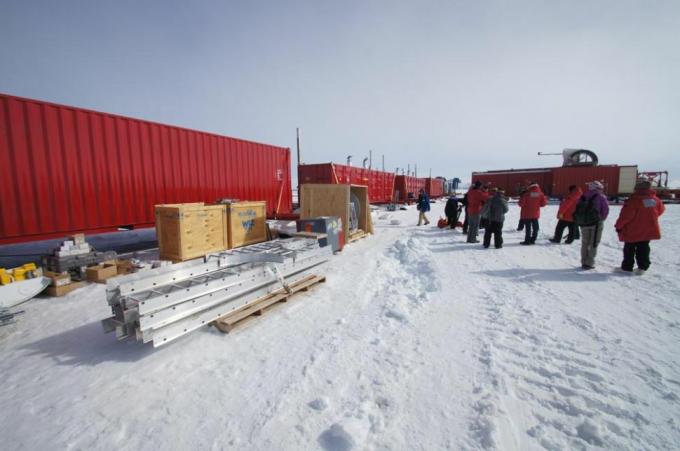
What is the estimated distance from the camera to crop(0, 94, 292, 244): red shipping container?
4.98m

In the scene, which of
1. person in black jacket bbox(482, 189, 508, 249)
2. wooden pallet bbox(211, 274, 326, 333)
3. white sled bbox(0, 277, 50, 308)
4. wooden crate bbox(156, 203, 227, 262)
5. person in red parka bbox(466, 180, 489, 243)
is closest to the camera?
wooden pallet bbox(211, 274, 326, 333)

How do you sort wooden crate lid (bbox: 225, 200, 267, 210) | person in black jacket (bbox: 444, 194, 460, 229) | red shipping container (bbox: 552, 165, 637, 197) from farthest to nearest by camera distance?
1. red shipping container (bbox: 552, 165, 637, 197)
2. person in black jacket (bbox: 444, 194, 460, 229)
3. wooden crate lid (bbox: 225, 200, 267, 210)

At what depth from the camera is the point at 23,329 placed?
3492 millimetres

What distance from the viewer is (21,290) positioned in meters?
4.15

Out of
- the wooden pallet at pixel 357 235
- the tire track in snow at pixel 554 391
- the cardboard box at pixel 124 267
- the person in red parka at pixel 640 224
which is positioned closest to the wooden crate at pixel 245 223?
the cardboard box at pixel 124 267

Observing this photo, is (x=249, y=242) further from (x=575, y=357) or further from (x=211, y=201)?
(x=575, y=357)

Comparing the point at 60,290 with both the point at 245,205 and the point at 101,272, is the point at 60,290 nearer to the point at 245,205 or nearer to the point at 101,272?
the point at 101,272

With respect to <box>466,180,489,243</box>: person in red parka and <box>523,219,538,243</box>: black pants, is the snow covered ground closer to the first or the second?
<box>523,219,538,243</box>: black pants

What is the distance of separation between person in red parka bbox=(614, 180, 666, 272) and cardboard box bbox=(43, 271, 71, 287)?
32.1 ft

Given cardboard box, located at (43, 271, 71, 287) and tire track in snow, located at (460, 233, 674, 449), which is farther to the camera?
cardboard box, located at (43, 271, 71, 287)

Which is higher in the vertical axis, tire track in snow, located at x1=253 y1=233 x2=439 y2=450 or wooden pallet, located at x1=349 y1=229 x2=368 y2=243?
wooden pallet, located at x1=349 y1=229 x2=368 y2=243

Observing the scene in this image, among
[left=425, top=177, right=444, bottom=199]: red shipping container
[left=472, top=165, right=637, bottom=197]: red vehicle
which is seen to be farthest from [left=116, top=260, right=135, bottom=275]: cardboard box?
[left=425, top=177, right=444, bottom=199]: red shipping container

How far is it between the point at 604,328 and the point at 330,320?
322 centimetres

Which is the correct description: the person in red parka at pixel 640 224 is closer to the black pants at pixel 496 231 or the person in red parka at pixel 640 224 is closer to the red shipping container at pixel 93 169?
the black pants at pixel 496 231
